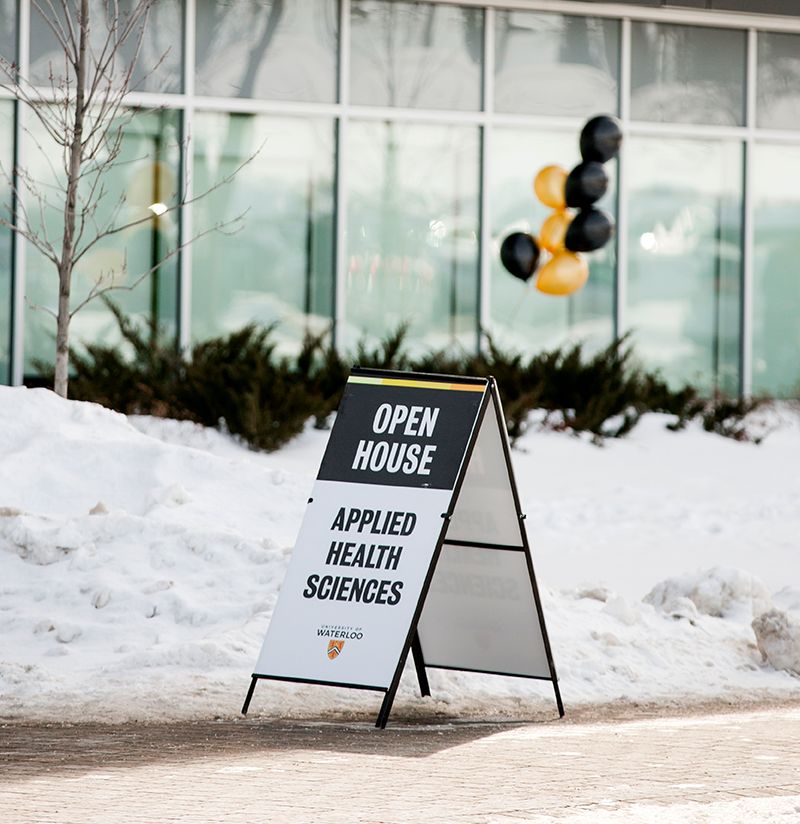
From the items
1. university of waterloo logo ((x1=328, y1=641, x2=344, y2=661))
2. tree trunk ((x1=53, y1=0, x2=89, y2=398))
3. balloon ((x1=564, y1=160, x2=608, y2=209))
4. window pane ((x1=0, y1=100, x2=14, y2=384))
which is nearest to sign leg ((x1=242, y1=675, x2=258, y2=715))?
university of waterloo logo ((x1=328, y1=641, x2=344, y2=661))

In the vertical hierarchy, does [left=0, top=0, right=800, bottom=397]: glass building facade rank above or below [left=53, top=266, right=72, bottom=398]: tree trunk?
above

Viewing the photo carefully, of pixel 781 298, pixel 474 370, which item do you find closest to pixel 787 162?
pixel 781 298

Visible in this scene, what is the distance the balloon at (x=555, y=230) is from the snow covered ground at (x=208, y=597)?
19.1ft

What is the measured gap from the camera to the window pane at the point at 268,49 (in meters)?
17.0

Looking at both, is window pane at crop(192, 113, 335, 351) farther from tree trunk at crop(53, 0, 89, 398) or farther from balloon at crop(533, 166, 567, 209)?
tree trunk at crop(53, 0, 89, 398)

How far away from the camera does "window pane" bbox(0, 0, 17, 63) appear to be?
53.6ft

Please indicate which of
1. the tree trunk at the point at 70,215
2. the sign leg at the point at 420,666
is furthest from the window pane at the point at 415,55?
the sign leg at the point at 420,666

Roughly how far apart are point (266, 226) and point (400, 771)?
12370 millimetres

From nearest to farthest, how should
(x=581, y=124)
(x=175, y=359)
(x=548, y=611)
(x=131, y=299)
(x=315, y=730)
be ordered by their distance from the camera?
(x=315, y=730) < (x=548, y=611) < (x=175, y=359) < (x=131, y=299) < (x=581, y=124)

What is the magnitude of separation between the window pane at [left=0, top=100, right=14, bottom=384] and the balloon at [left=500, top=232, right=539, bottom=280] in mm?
4954

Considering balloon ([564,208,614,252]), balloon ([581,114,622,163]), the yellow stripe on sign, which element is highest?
balloon ([581,114,622,163])

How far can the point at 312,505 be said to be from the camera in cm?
679

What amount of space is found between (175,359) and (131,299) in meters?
1.73

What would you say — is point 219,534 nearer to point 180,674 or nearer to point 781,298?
point 180,674
